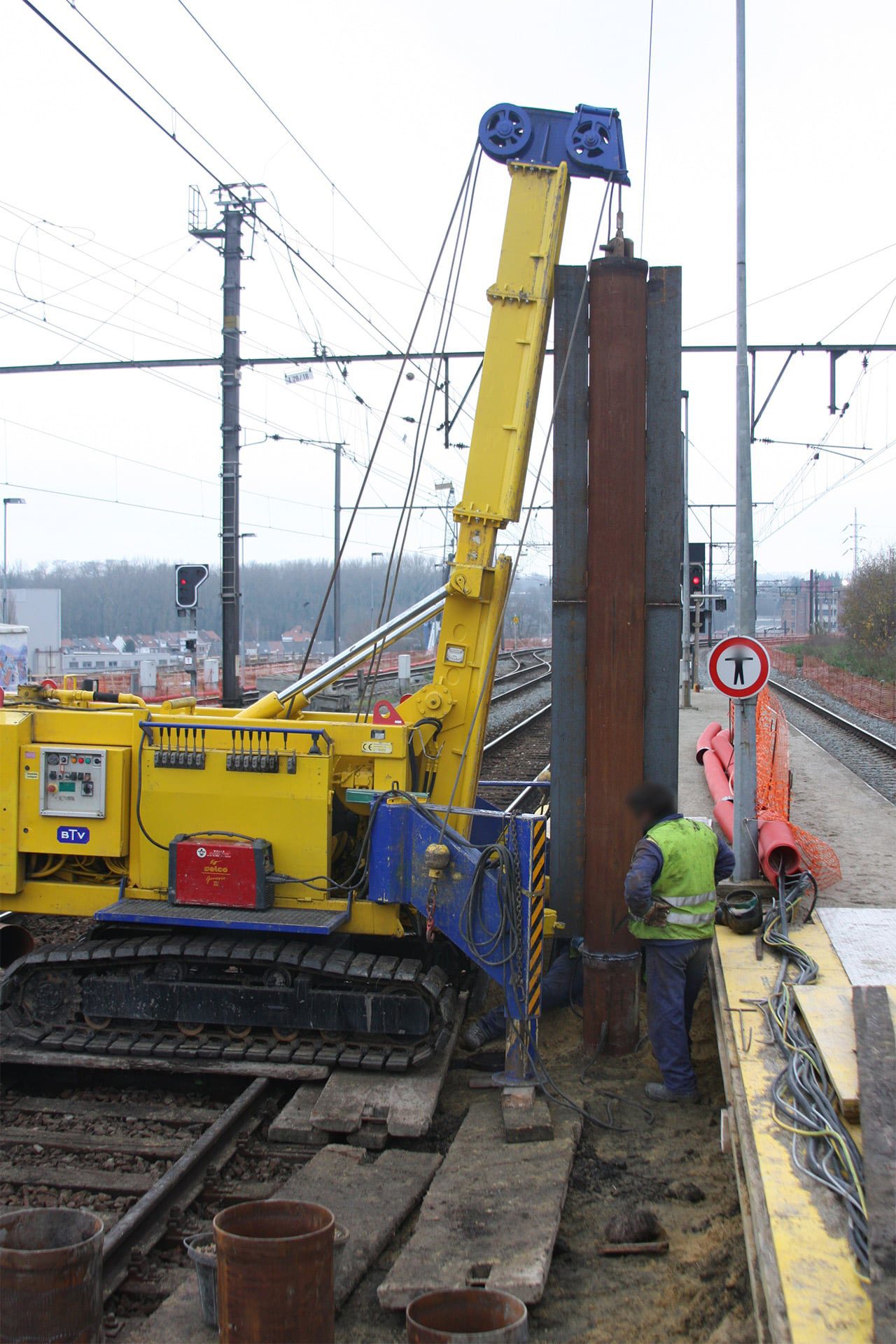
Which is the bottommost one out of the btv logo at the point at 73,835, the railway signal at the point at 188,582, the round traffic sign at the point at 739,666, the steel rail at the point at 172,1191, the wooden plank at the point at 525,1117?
the steel rail at the point at 172,1191

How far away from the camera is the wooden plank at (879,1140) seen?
3.38 m

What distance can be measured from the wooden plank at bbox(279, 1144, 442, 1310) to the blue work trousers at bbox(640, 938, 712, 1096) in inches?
60.1

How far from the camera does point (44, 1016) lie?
775cm

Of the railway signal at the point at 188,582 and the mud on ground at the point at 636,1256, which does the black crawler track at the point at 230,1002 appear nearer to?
the mud on ground at the point at 636,1256

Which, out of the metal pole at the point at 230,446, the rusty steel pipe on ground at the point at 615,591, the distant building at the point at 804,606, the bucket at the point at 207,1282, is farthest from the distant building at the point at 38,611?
the distant building at the point at 804,606

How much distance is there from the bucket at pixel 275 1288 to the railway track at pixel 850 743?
1371 centimetres

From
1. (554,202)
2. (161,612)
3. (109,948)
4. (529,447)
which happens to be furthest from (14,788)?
(161,612)

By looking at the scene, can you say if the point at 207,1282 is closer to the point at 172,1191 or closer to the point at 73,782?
the point at 172,1191

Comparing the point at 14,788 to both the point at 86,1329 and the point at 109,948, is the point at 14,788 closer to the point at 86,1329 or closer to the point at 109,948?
the point at 109,948

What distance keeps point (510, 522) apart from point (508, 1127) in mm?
3925

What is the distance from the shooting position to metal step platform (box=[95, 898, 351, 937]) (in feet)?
23.8

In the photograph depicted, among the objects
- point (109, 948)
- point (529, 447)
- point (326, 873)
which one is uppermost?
point (529, 447)

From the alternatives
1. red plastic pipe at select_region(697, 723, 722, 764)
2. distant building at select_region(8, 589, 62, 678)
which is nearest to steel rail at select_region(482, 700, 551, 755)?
red plastic pipe at select_region(697, 723, 722, 764)

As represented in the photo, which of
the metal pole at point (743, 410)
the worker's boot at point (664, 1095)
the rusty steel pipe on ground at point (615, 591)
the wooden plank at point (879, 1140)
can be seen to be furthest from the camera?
the metal pole at point (743, 410)
